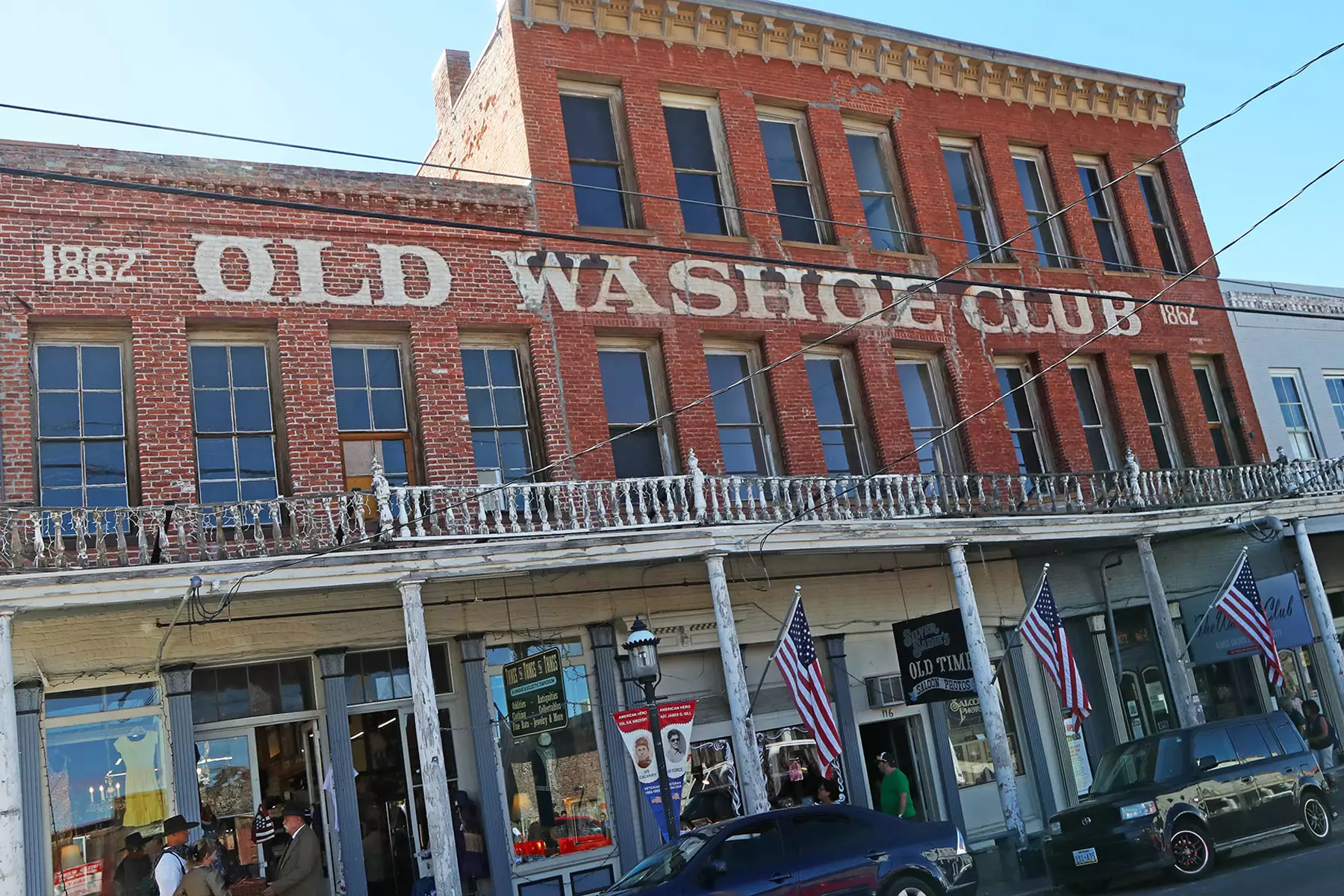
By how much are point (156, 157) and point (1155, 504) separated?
52.7 ft

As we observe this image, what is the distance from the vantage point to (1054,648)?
17.3 metres

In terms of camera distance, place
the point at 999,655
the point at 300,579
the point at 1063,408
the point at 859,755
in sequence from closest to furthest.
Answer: the point at 300,579, the point at 859,755, the point at 999,655, the point at 1063,408

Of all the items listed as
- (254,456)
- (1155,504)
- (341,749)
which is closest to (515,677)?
(341,749)

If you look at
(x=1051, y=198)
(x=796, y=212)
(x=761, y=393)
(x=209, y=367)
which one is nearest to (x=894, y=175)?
(x=796, y=212)

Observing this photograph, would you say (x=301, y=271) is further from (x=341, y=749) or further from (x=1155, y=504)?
(x=1155, y=504)

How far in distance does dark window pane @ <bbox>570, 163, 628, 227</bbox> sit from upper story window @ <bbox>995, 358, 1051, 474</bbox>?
7409 mm

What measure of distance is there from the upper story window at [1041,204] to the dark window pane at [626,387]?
351 inches

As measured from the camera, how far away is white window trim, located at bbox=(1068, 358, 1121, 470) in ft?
76.5

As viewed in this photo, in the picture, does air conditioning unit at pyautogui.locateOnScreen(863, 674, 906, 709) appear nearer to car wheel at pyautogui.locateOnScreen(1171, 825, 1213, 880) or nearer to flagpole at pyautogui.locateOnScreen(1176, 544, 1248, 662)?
flagpole at pyautogui.locateOnScreen(1176, 544, 1248, 662)

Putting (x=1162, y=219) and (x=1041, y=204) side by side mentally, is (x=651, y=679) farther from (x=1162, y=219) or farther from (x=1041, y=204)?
(x=1162, y=219)

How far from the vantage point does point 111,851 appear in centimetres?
1423

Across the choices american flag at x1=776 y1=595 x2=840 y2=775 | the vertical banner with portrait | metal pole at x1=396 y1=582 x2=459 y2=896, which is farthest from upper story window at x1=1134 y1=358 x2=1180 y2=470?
metal pole at x1=396 y1=582 x2=459 y2=896

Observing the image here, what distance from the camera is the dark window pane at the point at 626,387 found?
18.6 meters

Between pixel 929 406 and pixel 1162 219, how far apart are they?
828 centimetres
